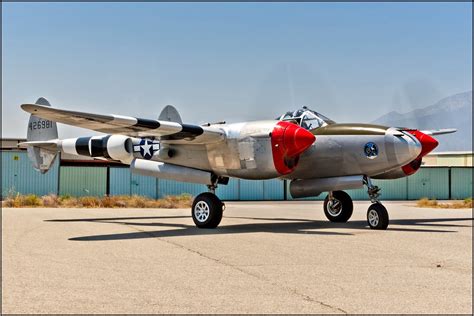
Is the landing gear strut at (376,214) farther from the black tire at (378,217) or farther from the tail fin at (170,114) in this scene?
the tail fin at (170,114)

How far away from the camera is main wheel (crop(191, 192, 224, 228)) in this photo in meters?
13.8

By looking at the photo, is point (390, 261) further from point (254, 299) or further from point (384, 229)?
point (384, 229)

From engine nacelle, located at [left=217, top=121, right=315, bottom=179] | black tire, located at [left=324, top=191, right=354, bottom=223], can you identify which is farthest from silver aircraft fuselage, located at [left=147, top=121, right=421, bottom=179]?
black tire, located at [left=324, top=191, right=354, bottom=223]

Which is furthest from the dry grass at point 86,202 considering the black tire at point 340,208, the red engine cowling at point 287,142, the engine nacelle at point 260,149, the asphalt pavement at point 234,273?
the red engine cowling at point 287,142

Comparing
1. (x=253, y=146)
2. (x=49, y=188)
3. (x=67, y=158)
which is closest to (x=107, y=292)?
(x=253, y=146)

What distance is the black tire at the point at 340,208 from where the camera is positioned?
16281 mm

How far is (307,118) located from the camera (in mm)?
14742

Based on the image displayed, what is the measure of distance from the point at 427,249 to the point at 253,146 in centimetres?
527

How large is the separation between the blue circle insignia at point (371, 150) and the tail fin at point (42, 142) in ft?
38.1

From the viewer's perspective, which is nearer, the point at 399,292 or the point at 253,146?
the point at 399,292

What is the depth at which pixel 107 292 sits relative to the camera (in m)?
5.75

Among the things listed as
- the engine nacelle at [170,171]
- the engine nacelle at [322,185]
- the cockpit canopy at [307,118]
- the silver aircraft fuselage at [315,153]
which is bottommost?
the engine nacelle at [322,185]

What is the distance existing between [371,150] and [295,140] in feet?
7.04

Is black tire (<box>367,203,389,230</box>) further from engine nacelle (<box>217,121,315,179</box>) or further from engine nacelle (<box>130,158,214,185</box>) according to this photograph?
engine nacelle (<box>130,158,214,185</box>)
